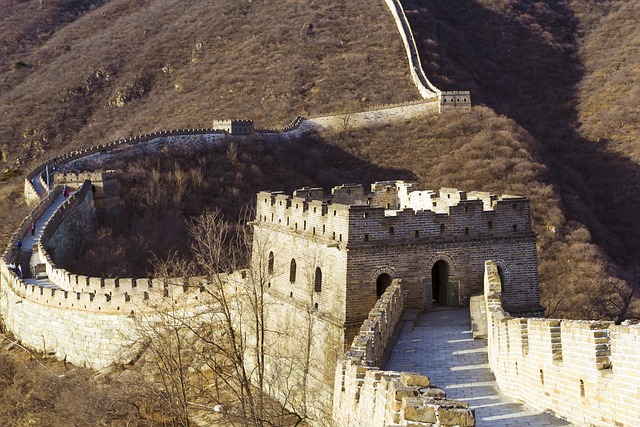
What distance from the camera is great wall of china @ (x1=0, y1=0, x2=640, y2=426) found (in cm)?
775

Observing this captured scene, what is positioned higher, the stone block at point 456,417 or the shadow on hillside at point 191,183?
the shadow on hillside at point 191,183

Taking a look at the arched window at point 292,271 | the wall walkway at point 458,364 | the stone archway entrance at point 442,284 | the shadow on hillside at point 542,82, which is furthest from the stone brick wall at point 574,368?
the shadow on hillside at point 542,82

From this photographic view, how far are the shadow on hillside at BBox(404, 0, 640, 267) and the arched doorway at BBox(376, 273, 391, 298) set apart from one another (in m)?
33.2

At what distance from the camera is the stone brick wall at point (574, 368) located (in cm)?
776

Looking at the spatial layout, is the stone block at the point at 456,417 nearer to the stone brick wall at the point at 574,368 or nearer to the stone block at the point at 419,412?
the stone block at the point at 419,412

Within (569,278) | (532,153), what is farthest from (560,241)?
(532,153)

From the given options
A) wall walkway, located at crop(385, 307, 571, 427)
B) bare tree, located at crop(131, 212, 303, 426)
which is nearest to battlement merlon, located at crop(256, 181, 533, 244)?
bare tree, located at crop(131, 212, 303, 426)

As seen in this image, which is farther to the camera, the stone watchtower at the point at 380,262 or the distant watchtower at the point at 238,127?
the distant watchtower at the point at 238,127

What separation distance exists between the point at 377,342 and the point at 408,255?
16.2 feet

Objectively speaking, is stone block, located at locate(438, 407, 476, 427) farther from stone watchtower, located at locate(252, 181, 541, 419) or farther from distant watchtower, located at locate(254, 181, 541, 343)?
distant watchtower, located at locate(254, 181, 541, 343)

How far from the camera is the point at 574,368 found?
891 centimetres

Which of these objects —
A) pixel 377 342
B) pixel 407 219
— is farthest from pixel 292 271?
pixel 377 342

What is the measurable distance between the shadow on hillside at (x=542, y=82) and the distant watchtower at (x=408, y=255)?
31030 millimetres

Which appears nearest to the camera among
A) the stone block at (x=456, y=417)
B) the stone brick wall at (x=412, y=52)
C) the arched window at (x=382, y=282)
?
the stone block at (x=456, y=417)
